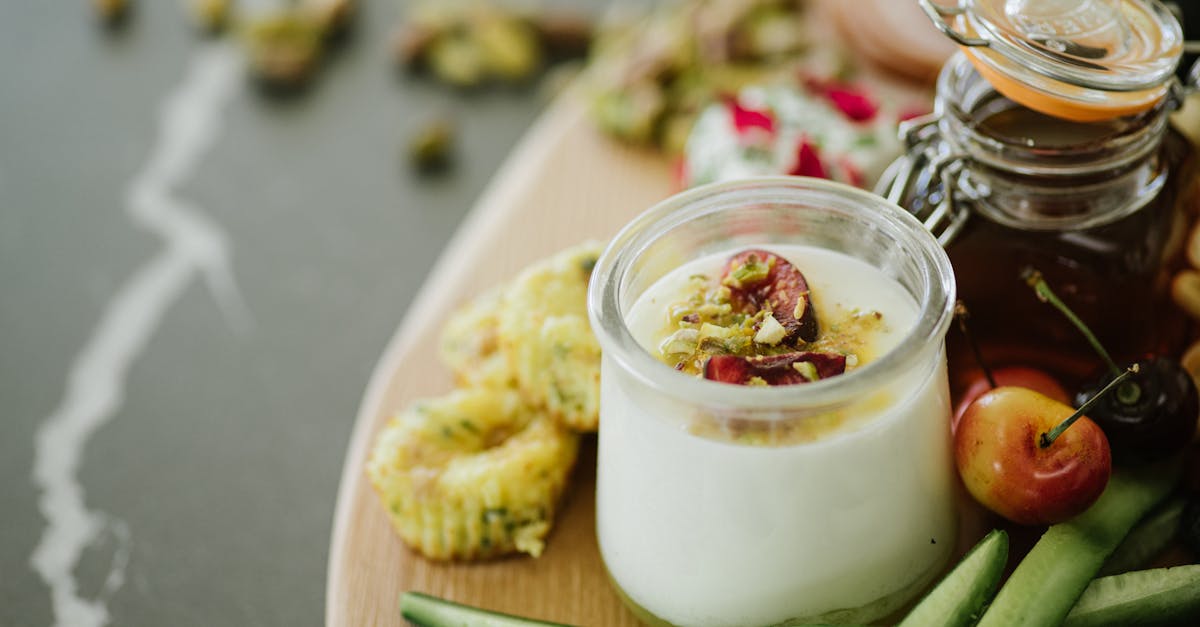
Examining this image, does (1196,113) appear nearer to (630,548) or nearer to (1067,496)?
(1067,496)

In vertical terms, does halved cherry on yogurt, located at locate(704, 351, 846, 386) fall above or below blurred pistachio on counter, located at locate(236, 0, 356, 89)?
above

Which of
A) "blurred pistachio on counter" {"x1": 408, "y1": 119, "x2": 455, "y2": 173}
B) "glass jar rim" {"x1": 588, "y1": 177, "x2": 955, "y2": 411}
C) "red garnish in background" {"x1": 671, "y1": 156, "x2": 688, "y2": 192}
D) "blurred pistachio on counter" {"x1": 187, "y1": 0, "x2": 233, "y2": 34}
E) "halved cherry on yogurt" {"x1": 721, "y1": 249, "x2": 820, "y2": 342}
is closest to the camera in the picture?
"glass jar rim" {"x1": 588, "y1": 177, "x2": 955, "y2": 411}

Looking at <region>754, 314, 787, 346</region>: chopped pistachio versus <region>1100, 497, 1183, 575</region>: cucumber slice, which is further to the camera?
<region>1100, 497, 1183, 575</region>: cucumber slice

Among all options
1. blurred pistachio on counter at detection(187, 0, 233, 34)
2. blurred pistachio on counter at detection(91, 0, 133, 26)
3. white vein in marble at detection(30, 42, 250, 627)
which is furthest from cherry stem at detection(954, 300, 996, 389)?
blurred pistachio on counter at detection(91, 0, 133, 26)

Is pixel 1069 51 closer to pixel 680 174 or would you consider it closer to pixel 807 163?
pixel 807 163

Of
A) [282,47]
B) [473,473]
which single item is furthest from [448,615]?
[282,47]

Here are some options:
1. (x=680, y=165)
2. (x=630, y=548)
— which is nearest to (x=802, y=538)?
(x=630, y=548)

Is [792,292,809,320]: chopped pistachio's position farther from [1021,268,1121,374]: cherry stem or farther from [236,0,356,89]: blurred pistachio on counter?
[236,0,356,89]: blurred pistachio on counter
